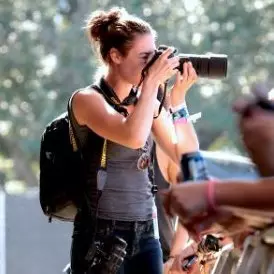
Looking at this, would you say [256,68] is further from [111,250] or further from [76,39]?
[111,250]

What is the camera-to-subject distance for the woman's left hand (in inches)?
167

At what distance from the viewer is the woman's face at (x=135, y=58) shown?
4141mm

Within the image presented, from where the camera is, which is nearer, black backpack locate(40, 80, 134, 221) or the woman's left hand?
black backpack locate(40, 80, 134, 221)

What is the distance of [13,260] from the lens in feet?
26.4

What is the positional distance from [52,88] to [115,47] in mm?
9134

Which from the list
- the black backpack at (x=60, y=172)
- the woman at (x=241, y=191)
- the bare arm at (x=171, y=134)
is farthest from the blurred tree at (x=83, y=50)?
the woman at (x=241, y=191)

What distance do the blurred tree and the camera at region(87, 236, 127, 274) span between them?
28.3ft

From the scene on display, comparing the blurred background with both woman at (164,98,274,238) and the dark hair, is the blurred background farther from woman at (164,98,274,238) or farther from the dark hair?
woman at (164,98,274,238)

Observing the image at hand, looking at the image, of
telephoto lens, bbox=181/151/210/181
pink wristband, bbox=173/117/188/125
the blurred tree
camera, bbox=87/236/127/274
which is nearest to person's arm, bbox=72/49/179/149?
pink wristband, bbox=173/117/188/125

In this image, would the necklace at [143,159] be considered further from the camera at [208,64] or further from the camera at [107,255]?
the camera at [208,64]

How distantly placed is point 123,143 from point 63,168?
11.3 inches

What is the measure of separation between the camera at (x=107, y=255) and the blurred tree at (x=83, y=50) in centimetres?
861

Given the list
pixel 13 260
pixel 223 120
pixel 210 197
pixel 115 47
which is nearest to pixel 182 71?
pixel 115 47

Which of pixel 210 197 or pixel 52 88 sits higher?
pixel 210 197
